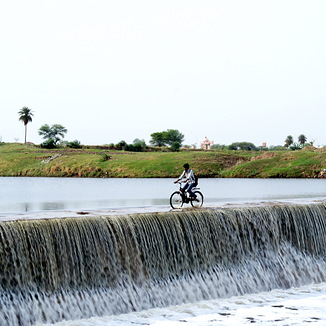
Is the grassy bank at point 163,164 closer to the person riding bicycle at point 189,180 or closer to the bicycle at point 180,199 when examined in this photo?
the bicycle at point 180,199

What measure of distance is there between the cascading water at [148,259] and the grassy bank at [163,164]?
87850 millimetres

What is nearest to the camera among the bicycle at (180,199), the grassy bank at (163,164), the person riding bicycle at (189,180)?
the person riding bicycle at (189,180)

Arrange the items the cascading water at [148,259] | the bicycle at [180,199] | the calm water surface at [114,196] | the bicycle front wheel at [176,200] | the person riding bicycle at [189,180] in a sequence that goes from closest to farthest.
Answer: the cascading water at [148,259], the person riding bicycle at [189,180], the bicycle at [180,199], the bicycle front wheel at [176,200], the calm water surface at [114,196]

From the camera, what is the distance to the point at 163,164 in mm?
119625

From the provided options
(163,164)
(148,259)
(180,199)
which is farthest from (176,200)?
(163,164)

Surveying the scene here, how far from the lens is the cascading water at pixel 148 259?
1563cm

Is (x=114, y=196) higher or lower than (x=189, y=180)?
lower

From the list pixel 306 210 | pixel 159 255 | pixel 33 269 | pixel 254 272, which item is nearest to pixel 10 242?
pixel 33 269

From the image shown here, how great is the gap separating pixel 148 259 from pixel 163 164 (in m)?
102

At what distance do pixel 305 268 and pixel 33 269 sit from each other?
31.6 ft

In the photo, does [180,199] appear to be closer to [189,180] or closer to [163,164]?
[189,180]

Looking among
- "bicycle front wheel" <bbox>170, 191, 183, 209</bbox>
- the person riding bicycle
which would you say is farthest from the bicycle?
the person riding bicycle

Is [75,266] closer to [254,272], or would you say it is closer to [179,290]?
[179,290]

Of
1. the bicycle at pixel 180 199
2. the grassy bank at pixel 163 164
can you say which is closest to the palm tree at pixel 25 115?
the grassy bank at pixel 163 164
